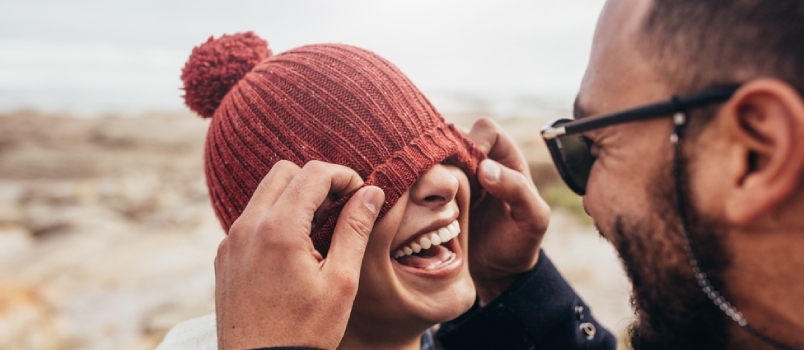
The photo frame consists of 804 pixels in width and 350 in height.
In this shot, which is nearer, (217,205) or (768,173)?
(768,173)

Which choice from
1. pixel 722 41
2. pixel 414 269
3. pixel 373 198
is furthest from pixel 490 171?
pixel 722 41

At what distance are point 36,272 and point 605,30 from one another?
6922 millimetres

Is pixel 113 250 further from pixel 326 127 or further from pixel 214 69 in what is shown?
pixel 326 127

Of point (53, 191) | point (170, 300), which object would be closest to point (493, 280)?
point (170, 300)

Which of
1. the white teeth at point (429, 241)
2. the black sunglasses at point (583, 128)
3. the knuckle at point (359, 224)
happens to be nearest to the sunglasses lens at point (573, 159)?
the black sunglasses at point (583, 128)

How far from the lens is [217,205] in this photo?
2258mm

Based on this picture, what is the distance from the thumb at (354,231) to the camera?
158cm

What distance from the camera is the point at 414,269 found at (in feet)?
6.86

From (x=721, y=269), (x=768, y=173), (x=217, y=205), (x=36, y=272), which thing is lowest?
(x=36, y=272)

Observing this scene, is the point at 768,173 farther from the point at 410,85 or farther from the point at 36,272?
the point at 36,272

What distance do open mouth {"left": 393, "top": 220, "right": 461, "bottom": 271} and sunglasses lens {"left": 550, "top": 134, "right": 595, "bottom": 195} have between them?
490 millimetres

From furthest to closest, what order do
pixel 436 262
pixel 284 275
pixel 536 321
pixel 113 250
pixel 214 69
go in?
pixel 113 250, pixel 536 321, pixel 214 69, pixel 436 262, pixel 284 275

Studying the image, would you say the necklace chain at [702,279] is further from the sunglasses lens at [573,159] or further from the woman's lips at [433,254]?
the woman's lips at [433,254]

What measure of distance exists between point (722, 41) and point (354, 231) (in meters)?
1.12
